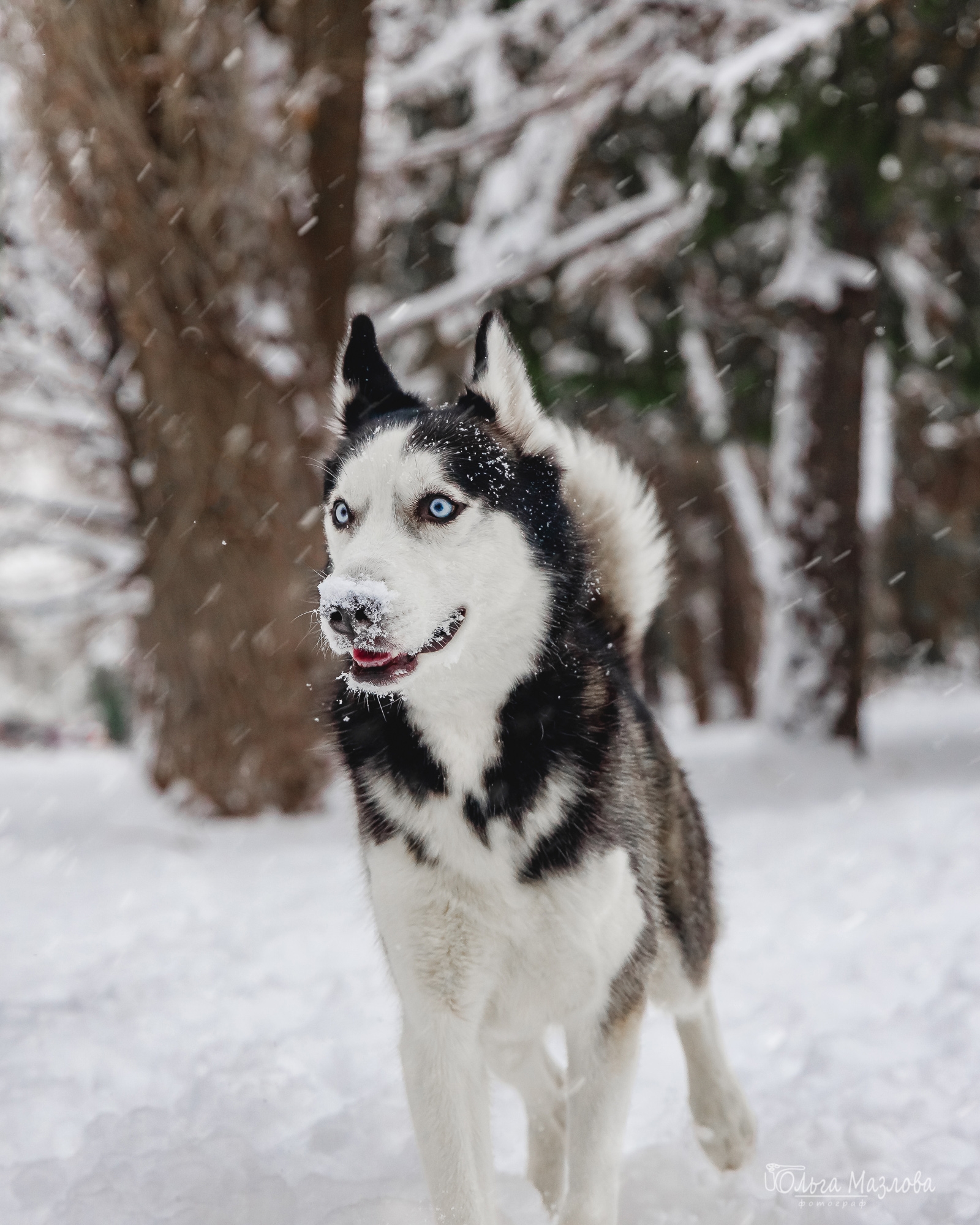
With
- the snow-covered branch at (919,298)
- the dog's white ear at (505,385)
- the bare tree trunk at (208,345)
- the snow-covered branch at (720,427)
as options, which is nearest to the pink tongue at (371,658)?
the dog's white ear at (505,385)

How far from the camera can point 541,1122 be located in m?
2.80

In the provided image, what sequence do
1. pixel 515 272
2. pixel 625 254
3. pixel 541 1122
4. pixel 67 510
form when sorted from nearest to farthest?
1. pixel 541 1122
2. pixel 515 272
3. pixel 625 254
4. pixel 67 510

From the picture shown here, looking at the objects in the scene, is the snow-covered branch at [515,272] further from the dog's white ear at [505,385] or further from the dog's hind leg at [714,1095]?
the dog's hind leg at [714,1095]

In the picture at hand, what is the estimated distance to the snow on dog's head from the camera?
6.69 ft

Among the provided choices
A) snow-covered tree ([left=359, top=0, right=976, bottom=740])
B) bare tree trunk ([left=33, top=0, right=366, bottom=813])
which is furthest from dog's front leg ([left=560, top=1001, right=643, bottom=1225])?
snow-covered tree ([left=359, top=0, right=976, bottom=740])

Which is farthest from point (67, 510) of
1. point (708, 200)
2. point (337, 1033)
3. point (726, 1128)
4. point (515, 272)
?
point (726, 1128)

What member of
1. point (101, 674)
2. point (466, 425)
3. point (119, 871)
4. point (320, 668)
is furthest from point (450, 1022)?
point (101, 674)

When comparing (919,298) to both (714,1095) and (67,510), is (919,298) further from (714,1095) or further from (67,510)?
(714,1095)

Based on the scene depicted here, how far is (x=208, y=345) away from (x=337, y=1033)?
4669mm

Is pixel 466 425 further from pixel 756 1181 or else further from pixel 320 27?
pixel 320 27

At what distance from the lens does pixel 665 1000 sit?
279 centimetres

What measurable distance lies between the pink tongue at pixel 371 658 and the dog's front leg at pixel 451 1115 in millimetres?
770

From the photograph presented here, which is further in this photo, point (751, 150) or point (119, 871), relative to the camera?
point (751, 150)

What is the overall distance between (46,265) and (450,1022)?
9.22 metres
